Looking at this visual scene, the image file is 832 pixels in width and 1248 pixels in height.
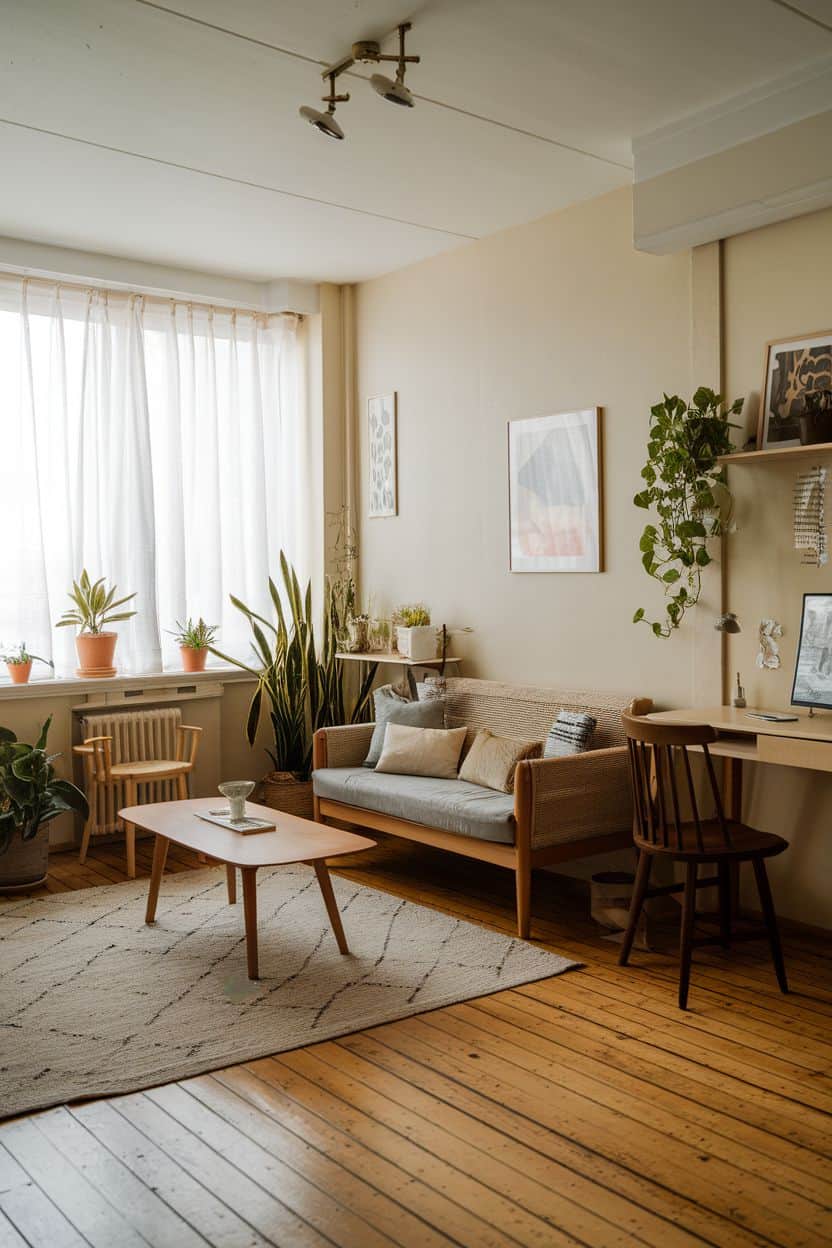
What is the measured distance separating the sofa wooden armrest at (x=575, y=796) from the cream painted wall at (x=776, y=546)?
511 mm

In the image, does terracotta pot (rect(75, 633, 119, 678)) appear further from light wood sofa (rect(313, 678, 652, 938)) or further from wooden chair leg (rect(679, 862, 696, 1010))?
wooden chair leg (rect(679, 862, 696, 1010))

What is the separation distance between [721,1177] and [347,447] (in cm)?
483

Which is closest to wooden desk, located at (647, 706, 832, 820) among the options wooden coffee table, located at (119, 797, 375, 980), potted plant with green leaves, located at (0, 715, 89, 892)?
wooden coffee table, located at (119, 797, 375, 980)

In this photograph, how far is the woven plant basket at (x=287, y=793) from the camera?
20.0ft

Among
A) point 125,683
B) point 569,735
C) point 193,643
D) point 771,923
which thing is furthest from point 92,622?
point 771,923

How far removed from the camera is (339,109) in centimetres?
407

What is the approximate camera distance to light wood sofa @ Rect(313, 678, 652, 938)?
429 centimetres

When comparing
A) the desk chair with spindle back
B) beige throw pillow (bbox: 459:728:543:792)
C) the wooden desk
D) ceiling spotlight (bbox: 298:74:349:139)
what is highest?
ceiling spotlight (bbox: 298:74:349:139)

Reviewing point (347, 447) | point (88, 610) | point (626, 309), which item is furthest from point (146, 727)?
point (626, 309)

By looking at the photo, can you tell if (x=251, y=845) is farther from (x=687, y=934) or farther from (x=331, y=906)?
(x=687, y=934)

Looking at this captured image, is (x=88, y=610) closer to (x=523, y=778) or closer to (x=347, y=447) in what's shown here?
(x=347, y=447)

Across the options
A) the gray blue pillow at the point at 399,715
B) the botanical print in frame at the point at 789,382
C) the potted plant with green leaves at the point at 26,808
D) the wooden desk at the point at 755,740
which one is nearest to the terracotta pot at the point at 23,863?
the potted plant with green leaves at the point at 26,808

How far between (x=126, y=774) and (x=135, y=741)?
1.50 feet

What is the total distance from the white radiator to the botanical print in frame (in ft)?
11.4
